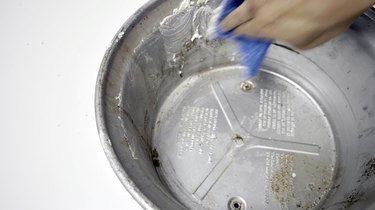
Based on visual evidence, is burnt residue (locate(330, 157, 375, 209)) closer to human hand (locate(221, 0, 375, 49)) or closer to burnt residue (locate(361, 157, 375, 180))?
burnt residue (locate(361, 157, 375, 180))

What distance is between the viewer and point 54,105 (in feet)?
2.34

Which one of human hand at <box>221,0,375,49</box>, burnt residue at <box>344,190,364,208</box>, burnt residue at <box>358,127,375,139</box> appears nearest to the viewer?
human hand at <box>221,0,375,49</box>

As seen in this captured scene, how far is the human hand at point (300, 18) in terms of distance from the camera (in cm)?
53

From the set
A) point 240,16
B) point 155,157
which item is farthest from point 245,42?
point 155,157

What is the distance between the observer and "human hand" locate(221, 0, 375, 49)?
0.53 m

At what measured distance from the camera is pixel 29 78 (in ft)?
2.41

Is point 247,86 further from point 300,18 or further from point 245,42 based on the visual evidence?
point 300,18

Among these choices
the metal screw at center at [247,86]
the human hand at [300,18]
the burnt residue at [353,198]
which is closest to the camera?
the human hand at [300,18]

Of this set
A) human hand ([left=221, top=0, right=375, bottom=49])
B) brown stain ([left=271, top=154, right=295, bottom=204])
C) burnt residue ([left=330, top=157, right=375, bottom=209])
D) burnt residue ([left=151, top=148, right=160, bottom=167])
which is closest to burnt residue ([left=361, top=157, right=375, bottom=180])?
burnt residue ([left=330, top=157, right=375, bottom=209])

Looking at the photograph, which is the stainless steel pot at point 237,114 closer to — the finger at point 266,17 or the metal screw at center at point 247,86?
the metal screw at center at point 247,86

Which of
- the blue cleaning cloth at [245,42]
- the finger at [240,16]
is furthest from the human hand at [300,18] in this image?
the blue cleaning cloth at [245,42]

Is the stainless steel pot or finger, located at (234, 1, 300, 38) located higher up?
finger, located at (234, 1, 300, 38)

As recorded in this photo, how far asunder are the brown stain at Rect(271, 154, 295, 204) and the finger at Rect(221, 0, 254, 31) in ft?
1.11

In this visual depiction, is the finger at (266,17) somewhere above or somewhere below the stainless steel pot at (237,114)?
above
